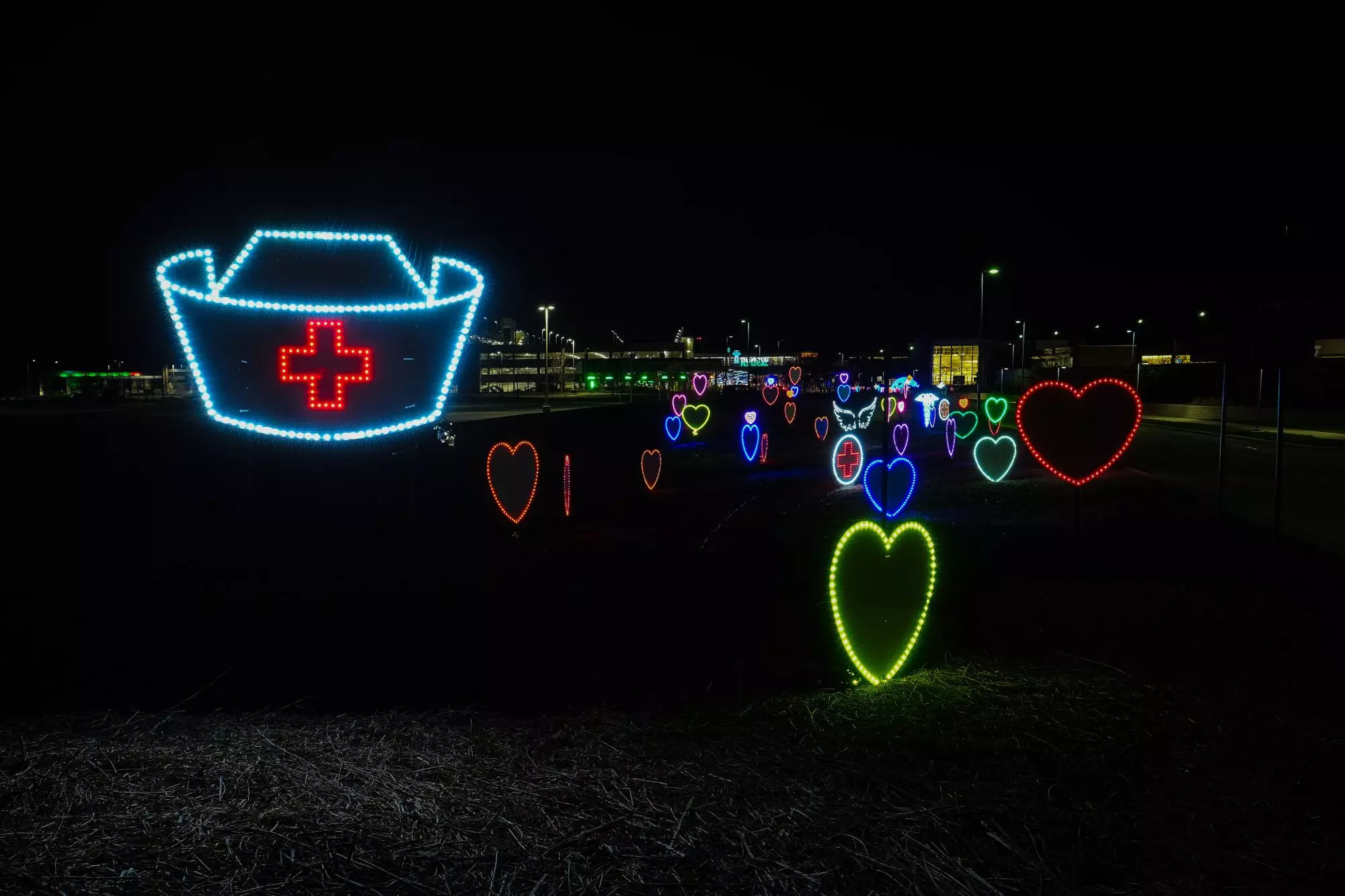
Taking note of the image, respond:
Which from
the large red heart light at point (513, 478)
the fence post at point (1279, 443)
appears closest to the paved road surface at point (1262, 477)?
the fence post at point (1279, 443)

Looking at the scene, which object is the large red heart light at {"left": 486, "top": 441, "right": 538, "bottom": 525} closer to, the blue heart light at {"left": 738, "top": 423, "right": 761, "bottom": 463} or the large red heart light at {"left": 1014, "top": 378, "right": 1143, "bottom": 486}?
the large red heart light at {"left": 1014, "top": 378, "right": 1143, "bottom": 486}

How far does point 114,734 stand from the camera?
4516 millimetres

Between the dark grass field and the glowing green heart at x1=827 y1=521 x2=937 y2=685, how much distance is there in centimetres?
26

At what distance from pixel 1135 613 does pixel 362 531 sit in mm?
8588

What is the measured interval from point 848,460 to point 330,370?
1193cm

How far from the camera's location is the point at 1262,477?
17750 millimetres

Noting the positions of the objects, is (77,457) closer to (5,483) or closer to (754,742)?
(5,483)

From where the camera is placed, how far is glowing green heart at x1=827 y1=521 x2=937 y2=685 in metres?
5.32

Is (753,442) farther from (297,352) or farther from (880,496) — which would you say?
(297,352)

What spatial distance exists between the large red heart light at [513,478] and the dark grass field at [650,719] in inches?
20.1

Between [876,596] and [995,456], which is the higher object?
[876,596]

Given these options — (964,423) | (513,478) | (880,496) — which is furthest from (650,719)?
(964,423)

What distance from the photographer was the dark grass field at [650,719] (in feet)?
10.9

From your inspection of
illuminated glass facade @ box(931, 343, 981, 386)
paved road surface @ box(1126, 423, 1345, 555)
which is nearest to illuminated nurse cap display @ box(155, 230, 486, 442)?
paved road surface @ box(1126, 423, 1345, 555)
